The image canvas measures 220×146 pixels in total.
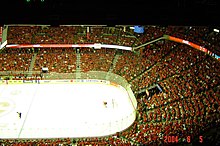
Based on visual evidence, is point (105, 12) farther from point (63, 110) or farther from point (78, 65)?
point (78, 65)

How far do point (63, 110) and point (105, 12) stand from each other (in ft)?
60.0

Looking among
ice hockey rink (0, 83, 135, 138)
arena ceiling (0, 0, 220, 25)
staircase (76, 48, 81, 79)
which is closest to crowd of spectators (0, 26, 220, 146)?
staircase (76, 48, 81, 79)

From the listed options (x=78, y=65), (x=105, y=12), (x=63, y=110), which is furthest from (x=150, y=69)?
(x=105, y=12)

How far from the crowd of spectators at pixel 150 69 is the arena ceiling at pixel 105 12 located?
9.51 meters

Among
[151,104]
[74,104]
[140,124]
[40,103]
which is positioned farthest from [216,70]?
[40,103]

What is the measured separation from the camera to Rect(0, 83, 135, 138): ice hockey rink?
2019 cm

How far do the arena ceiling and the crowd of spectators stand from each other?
31.2 feet

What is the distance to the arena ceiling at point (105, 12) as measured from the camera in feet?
20.1

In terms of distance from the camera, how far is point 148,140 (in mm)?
15922

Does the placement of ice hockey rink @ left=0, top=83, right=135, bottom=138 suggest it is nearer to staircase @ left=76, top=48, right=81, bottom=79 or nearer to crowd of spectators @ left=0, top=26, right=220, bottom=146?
staircase @ left=76, top=48, right=81, bottom=79

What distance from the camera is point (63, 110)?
2352cm

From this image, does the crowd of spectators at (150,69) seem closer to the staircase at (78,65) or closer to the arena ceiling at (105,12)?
the staircase at (78,65)

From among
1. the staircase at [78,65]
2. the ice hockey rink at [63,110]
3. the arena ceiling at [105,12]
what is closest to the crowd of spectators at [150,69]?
the staircase at [78,65]

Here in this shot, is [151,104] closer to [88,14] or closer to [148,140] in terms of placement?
[148,140]
